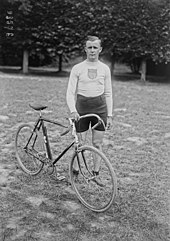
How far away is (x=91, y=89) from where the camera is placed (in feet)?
11.3

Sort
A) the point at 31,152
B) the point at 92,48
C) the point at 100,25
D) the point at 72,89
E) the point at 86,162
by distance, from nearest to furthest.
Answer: the point at 92,48 < the point at 72,89 < the point at 86,162 < the point at 31,152 < the point at 100,25

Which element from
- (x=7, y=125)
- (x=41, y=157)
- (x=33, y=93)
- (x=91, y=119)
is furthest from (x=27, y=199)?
(x=33, y=93)

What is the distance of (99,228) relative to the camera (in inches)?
113

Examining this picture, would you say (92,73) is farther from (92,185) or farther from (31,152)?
(31,152)

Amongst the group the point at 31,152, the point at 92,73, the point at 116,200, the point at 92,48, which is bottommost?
the point at 116,200

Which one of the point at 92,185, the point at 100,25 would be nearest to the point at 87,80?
the point at 92,185

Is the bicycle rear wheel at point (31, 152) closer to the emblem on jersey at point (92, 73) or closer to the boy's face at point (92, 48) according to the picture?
the emblem on jersey at point (92, 73)

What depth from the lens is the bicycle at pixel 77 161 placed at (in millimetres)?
3240

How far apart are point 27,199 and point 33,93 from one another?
615cm

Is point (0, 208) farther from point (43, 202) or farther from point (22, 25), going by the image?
point (22, 25)

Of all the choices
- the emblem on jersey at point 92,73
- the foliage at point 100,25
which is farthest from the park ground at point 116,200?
the foliage at point 100,25

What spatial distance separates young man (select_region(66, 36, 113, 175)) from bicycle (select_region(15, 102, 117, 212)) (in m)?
0.10

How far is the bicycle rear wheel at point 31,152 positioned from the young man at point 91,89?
1.84ft

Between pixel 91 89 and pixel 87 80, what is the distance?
9 cm
